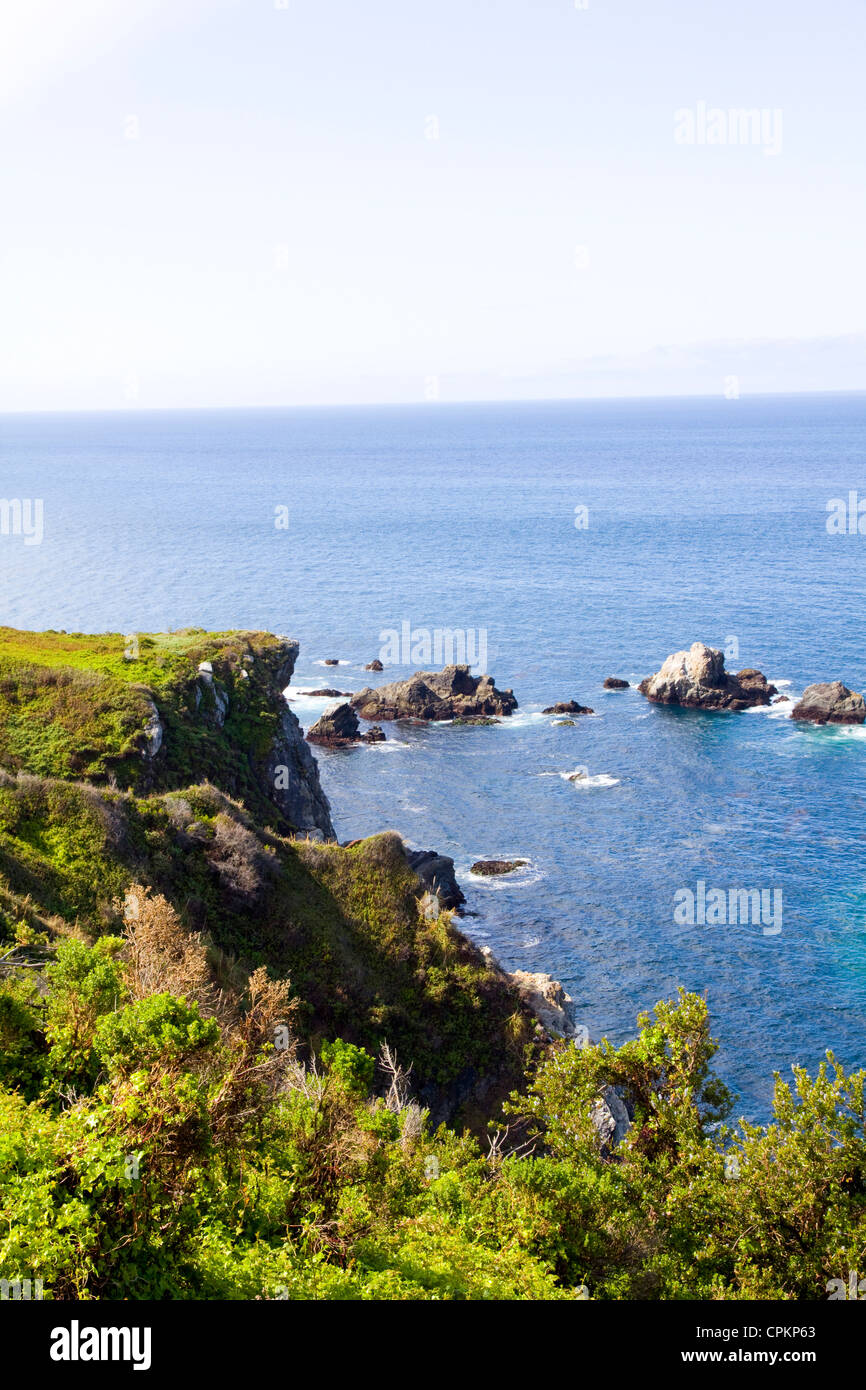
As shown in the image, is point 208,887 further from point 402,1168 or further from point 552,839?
point 552,839

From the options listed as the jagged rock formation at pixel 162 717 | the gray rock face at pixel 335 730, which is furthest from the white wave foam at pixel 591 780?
the jagged rock formation at pixel 162 717

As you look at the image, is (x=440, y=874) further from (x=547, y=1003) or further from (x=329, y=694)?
(x=329, y=694)

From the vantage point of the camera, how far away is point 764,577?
149250mm

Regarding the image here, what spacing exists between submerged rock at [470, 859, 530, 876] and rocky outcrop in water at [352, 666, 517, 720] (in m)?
31.1

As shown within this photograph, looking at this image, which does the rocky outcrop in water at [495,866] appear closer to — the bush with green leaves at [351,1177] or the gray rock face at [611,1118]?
the gray rock face at [611,1118]

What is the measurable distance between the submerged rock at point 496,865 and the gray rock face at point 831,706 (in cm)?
3939

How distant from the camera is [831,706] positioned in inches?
3735

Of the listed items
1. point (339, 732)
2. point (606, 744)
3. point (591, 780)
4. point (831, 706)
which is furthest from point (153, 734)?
point (831, 706)

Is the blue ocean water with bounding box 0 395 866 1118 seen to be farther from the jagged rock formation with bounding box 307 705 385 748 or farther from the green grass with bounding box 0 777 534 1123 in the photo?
the green grass with bounding box 0 777 534 1123

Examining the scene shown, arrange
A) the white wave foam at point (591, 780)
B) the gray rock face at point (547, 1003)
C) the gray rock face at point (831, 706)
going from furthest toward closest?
1. the gray rock face at point (831, 706)
2. the white wave foam at point (591, 780)
3. the gray rock face at point (547, 1003)

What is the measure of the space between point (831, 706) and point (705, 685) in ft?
39.1

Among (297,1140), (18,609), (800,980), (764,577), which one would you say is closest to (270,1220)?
(297,1140)

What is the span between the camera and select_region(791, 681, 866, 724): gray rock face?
94.4 metres

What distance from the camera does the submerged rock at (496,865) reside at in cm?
6862
